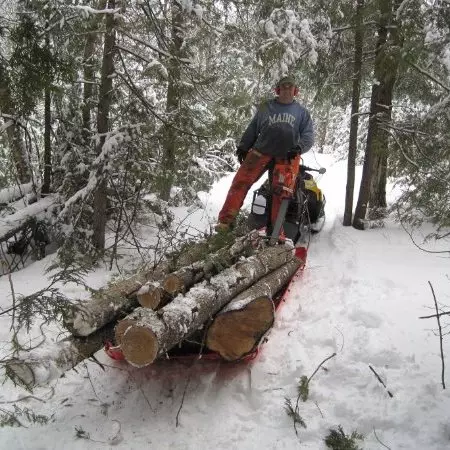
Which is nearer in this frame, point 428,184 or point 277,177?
point 277,177

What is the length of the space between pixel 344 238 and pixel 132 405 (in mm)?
4314

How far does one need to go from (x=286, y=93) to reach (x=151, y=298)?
12.7ft

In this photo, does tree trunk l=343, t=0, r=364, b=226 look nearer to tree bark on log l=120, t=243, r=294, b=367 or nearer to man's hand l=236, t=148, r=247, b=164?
man's hand l=236, t=148, r=247, b=164

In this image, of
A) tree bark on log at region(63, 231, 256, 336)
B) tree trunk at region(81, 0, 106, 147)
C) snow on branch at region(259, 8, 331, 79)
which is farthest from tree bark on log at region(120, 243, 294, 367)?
tree trunk at region(81, 0, 106, 147)

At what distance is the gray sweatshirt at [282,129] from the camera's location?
617cm

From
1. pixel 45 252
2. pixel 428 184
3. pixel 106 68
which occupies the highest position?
pixel 106 68

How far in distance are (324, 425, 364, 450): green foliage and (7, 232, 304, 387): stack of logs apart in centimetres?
88

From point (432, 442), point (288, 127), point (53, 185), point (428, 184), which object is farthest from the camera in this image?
point (53, 185)

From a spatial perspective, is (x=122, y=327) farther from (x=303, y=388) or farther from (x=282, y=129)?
(x=282, y=129)

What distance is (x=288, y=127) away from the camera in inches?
243

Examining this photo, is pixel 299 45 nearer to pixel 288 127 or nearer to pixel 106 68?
pixel 288 127

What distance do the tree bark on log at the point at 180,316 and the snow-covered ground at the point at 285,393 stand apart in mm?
476

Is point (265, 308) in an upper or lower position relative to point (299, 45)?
lower

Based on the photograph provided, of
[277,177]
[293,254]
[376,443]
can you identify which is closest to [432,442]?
[376,443]
